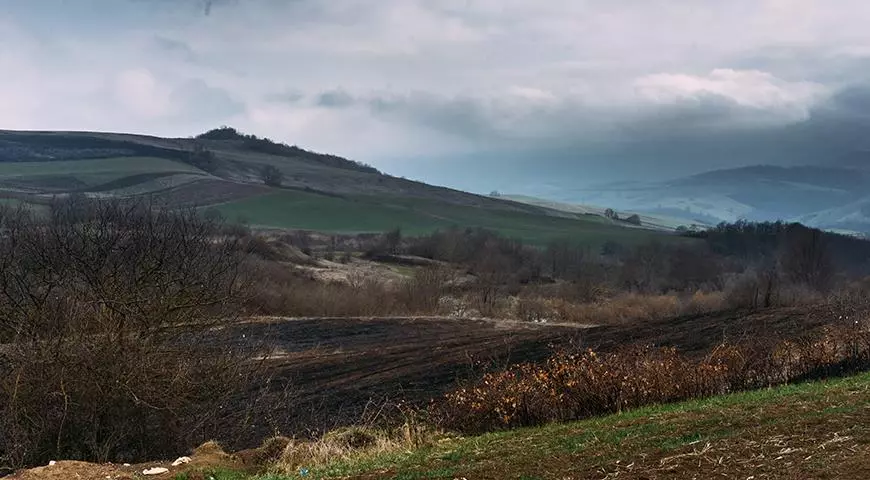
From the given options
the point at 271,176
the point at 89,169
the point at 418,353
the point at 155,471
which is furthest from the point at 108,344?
the point at 271,176

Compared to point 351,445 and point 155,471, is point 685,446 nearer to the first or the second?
point 351,445

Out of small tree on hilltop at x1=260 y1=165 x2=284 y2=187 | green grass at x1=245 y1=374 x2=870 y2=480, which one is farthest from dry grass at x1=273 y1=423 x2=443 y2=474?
small tree on hilltop at x1=260 y1=165 x2=284 y2=187

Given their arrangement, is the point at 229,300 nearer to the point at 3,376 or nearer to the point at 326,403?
the point at 326,403

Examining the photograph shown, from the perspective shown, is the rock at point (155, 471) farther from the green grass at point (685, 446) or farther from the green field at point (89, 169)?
the green field at point (89, 169)

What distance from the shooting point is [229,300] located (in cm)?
1978

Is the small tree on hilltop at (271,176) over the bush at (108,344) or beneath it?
over

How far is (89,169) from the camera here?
14725 cm

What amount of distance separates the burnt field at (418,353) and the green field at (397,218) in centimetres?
8201

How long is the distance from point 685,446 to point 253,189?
13412 cm

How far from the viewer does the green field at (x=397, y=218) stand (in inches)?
4670

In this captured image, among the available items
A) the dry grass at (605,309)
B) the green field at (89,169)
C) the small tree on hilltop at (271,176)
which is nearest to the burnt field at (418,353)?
the dry grass at (605,309)

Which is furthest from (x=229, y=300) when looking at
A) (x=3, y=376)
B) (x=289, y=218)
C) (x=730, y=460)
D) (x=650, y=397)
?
(x=289, y=218)

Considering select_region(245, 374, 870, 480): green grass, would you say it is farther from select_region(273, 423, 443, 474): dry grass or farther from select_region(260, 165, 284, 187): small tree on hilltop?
select_region(260, 165, 284, 187): small tree on hilltop

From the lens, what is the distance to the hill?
122 metres
